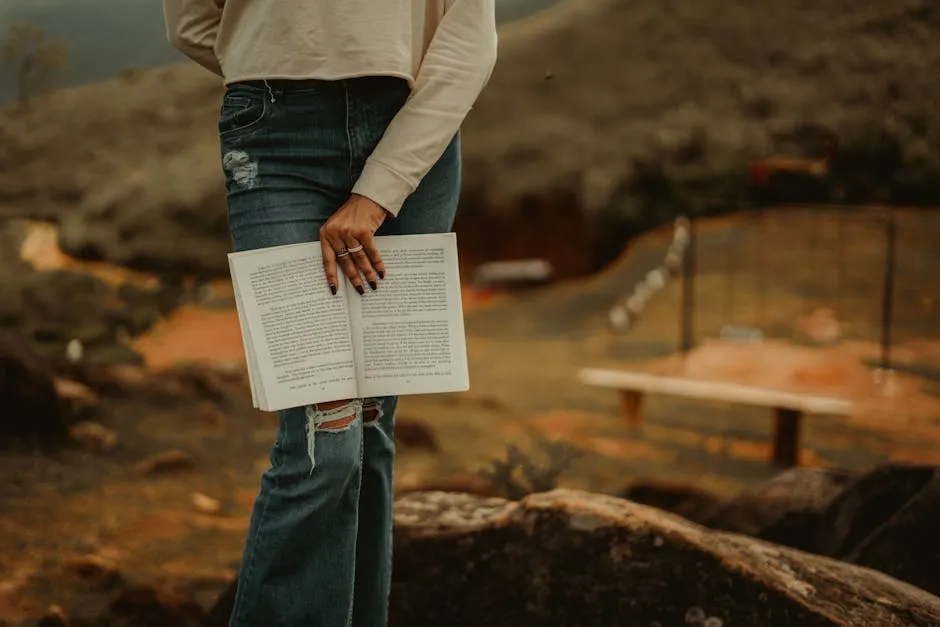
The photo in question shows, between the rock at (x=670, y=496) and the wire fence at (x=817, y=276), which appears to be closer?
the rock at (x=670, y=496)

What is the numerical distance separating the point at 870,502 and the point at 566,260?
9.65 feet

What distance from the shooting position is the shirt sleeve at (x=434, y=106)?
1.54m

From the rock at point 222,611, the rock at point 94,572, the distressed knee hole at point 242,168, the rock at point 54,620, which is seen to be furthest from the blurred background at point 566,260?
the distressed knee hole at point 242,168

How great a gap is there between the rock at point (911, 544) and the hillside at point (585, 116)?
2.50m

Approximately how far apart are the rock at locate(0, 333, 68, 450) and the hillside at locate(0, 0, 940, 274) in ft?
2.78

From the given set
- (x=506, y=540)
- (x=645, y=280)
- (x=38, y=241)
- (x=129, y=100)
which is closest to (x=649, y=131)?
(x=645, y=280)

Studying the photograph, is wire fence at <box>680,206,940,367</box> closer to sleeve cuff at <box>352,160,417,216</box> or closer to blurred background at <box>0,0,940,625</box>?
blurred background at <box>0,0,940,625</box>

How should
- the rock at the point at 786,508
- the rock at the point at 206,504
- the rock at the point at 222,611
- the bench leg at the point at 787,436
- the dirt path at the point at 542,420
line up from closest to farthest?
1. the rock at the point at 222,611
2. the rock at the point at 786,508
3. the dirt path at the point at 542,420
4. the rock at the point at 206,504
5. the bench leg at the point at 787,436

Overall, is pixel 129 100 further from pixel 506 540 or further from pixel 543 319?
pixel 506 540

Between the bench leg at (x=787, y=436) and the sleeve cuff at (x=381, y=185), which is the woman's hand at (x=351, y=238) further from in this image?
the bench leg at (x=787, y=436)

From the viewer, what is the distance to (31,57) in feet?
12.5

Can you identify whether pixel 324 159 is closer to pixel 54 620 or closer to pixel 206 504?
pixel 54 620

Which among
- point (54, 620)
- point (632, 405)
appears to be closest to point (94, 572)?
point (54, 620)

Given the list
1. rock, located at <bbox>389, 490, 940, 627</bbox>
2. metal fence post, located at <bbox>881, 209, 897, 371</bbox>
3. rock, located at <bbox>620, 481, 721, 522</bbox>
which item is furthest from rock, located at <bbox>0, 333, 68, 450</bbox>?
metal fence post, located at <bbox>881, 209, 897, 371</bbox>
